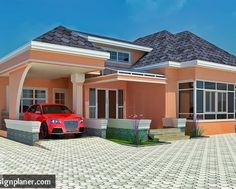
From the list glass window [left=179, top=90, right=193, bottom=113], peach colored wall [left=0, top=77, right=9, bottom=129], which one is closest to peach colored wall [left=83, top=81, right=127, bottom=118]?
glass window [left=179, top=90, right=193, bottom=113]

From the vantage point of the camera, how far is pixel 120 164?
32.0 ft

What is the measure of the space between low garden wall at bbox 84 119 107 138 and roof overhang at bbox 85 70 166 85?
263cm

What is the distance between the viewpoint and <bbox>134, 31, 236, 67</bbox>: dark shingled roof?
68.4 ft

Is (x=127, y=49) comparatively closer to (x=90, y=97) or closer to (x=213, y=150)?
(x=90, y=97)

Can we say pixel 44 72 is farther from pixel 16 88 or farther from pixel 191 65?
pixel 191 65

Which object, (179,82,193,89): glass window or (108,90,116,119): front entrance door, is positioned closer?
(179,82,193,89): glass window

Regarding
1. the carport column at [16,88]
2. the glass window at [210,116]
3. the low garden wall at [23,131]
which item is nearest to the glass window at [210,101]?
the glass window at [210,116]

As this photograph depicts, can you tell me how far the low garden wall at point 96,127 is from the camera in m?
15.9

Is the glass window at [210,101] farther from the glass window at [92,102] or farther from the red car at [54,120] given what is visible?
the red car at [54,120]

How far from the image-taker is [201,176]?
805 centimetres

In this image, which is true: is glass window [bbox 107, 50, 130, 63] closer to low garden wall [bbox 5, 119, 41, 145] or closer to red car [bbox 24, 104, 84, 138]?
A: red car [bbox 24, 104, 84, 138]

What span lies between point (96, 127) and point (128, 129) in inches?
68.9

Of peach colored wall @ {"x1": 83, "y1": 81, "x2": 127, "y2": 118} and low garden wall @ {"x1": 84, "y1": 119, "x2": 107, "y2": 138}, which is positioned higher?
peach colored wall @ {"x1": 83, "y1": 81, "x2": 127, "y2": 118}

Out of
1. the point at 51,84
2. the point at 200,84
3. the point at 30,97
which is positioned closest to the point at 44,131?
the point at 30,97
